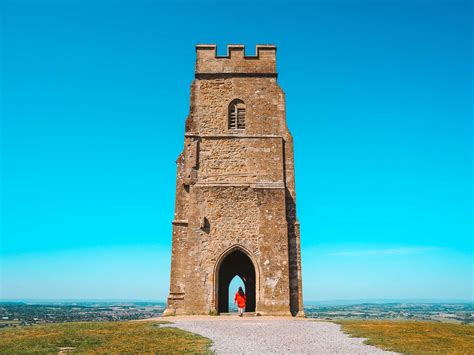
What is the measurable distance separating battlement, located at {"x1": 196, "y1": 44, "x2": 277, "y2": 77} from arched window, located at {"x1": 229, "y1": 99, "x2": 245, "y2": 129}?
166 cm

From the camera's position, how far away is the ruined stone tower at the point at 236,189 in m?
18.7

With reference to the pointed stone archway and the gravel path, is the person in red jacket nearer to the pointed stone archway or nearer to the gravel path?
the gravel path

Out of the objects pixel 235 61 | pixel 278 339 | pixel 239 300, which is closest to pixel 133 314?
pixel 239 300

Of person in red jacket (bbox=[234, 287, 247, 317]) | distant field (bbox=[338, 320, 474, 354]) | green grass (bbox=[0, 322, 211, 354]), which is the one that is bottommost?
distant field (bbox=[338, 320, 474, 354])

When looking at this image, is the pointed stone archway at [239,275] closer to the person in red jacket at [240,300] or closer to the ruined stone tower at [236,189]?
the ruined stone tower at [236,189]

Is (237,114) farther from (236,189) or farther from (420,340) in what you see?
(420,340)

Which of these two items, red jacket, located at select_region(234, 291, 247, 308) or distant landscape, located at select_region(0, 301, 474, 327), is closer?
red jacket, located at select_region(234, 291, 247, 308)

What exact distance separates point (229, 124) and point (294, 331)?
12175 millimetres

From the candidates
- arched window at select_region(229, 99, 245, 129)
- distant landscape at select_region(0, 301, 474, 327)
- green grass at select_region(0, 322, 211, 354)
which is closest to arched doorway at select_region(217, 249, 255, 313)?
distant landscape at select_region(0, 301, 474, 327)

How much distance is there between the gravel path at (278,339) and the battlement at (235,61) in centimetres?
1349

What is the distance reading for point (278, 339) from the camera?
10.4m

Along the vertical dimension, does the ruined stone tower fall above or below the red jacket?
above

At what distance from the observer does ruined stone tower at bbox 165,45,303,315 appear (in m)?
18.7

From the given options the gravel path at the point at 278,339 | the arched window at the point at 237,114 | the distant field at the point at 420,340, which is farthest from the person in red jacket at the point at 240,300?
the arched window at the point at 237,114
